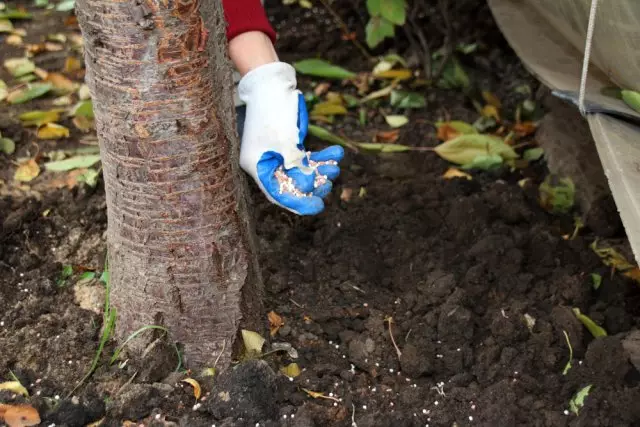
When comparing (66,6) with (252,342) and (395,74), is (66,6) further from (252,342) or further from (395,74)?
(252,342)

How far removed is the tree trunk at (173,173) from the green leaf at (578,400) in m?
0.69

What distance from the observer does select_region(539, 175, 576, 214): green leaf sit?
263 cm

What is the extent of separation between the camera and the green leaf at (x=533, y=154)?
2.85 meters

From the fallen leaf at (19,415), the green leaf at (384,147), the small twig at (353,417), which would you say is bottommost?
the green leaf at (384,147)

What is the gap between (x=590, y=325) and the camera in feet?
7.04

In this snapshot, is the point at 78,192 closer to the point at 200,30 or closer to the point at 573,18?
the point at 200,30

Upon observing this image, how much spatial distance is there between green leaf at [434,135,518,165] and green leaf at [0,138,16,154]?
4.18ft

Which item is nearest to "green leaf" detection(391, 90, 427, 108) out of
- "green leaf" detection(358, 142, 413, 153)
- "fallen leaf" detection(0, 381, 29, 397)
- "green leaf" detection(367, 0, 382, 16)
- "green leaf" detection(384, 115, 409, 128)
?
"green leaf" detection(384, 115, 409, 128)

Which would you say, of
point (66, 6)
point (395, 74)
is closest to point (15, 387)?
point (395, 74)

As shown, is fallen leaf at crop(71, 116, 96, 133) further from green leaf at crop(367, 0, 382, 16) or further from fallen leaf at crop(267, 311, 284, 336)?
fallen leaf at crop(267, 311, 284, 336)

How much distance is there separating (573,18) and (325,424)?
119 cm

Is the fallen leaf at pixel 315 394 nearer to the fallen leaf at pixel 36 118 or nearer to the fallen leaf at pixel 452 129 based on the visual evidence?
the fallen leaf at pixel 452 129

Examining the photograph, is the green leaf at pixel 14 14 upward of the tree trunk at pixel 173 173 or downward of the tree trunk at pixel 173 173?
downward

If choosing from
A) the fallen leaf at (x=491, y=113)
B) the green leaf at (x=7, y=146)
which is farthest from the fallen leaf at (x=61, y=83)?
the fallen leaf at (x=491, y=113)
